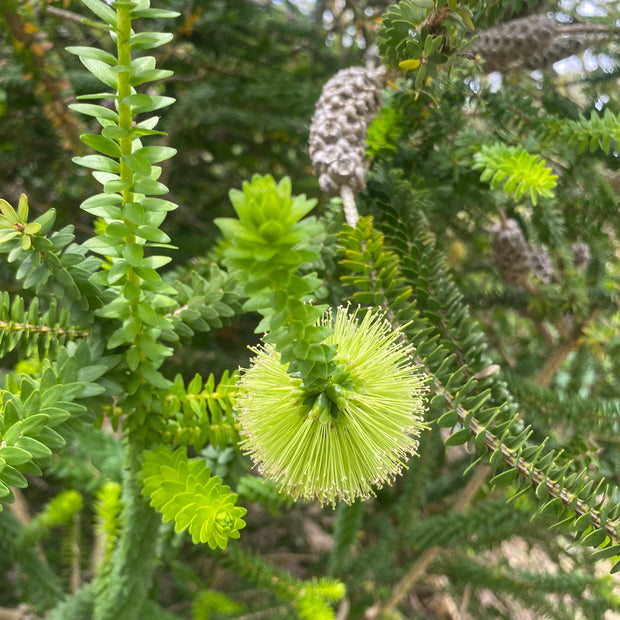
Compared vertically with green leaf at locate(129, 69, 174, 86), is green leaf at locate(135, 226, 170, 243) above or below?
below

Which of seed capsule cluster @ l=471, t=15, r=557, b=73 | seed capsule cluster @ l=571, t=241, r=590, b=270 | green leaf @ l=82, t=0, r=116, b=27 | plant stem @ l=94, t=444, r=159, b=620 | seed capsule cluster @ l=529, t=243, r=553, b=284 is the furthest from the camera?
seed capsule cluster @ l=571, t=241, r=590, b=270

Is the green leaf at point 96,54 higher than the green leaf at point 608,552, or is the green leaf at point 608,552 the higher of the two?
the green leaf at point 96,54

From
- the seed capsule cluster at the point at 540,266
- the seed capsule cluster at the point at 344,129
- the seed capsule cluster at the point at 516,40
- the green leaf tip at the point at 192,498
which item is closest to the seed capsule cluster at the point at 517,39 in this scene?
the seed capsule cluster at the point at 516,40

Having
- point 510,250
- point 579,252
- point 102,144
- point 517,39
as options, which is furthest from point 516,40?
point 102,144

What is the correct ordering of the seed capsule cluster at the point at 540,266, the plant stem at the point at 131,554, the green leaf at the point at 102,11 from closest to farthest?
the green leaf at the point at 102,11
the plant stem at the point at 131,554
the seed capsule cluster at the point at 540,266

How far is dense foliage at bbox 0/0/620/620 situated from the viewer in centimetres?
32

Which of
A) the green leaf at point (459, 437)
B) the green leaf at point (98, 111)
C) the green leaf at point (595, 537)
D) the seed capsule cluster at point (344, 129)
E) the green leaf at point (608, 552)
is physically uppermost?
the green leaf at point (98, 111)

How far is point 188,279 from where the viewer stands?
2.09 feet

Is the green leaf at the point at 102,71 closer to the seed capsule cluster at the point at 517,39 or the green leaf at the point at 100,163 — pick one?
the green leaf at the point at 100,163

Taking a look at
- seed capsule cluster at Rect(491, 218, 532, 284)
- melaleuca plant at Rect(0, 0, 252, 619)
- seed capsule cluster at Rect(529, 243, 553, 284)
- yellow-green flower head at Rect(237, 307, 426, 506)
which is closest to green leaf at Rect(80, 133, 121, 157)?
melaleuca plant at Rect(0, 0, 252, 619)

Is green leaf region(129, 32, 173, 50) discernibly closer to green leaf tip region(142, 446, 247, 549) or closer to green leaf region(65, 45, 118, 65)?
green leaf region(65, 45, 118, 65)

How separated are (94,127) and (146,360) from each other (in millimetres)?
703

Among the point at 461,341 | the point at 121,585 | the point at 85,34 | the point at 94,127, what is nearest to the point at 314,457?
the point at 461,341

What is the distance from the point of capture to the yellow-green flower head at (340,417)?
1.07 feet
